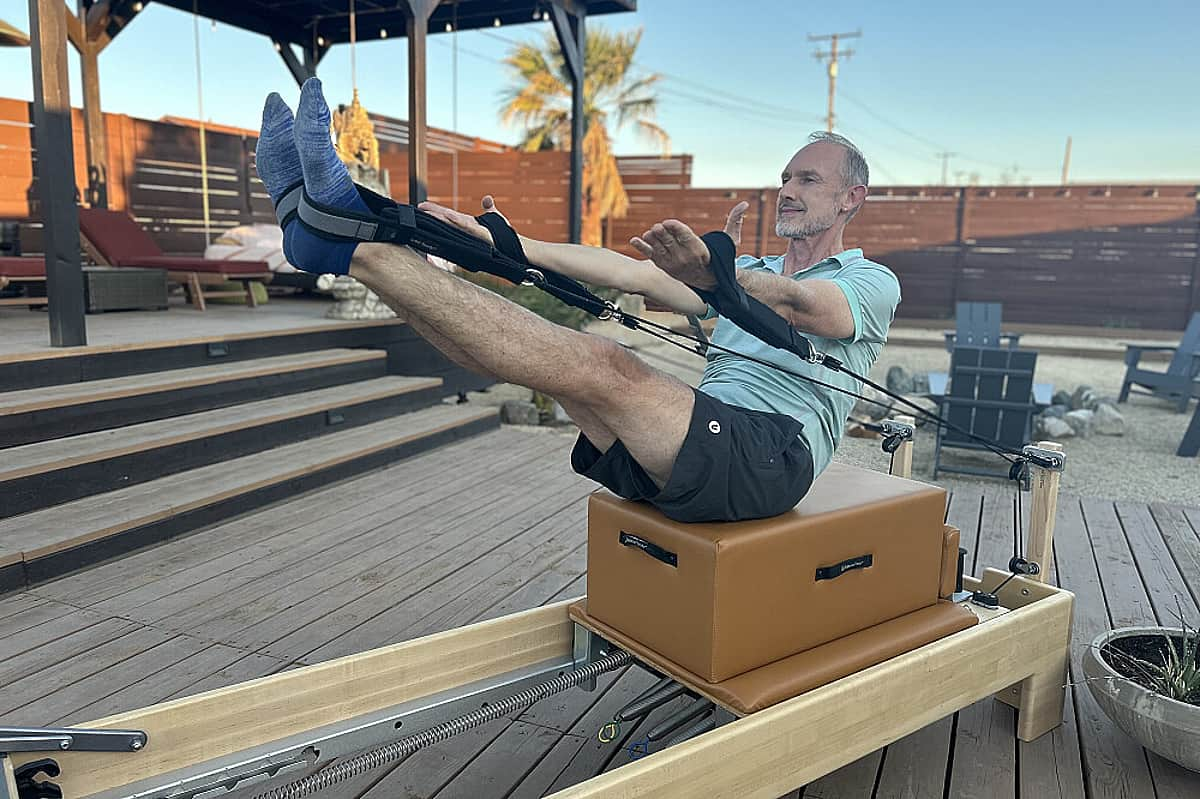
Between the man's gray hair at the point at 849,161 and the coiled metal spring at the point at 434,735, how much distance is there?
110 centimetres

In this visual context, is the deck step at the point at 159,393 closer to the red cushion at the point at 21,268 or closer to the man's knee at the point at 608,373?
the red cushion at the point at 21,268

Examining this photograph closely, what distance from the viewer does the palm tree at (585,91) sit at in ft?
44.4

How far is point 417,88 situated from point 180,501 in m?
3.32

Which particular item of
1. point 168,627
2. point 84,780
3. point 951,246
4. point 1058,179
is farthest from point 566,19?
point 1058,179

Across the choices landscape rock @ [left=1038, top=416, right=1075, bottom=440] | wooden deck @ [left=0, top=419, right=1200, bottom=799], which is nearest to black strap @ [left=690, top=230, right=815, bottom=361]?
wooden deck @ [left=0, top=419, right=1200, bottom=799]

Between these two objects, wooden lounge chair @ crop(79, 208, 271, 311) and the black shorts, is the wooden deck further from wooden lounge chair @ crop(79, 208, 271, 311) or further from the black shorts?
wooden lounge chair @ crop(79, 208, 271, 311)

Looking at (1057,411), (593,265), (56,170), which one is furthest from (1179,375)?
(56,170)

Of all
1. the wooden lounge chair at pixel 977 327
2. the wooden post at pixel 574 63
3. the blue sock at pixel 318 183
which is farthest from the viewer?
the wooden lounge chair at pixel 977 327

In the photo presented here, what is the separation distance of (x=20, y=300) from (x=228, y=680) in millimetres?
3906

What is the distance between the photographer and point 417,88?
5340 mm

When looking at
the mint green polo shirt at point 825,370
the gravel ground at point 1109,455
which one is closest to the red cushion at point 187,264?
the gravel ground at point 1109,455

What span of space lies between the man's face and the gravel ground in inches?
104

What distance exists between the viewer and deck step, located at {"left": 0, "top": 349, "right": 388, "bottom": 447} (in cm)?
295

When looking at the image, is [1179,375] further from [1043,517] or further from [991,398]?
[1043,517]
